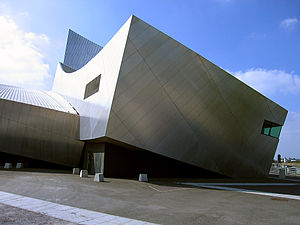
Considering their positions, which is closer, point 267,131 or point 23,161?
point 23,161

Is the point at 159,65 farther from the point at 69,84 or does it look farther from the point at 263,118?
the point at 69,84

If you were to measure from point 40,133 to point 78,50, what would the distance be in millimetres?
32749

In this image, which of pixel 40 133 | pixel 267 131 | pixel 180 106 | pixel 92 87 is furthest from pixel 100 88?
pixel 267 131

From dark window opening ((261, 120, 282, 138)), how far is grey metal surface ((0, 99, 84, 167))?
58.6ft

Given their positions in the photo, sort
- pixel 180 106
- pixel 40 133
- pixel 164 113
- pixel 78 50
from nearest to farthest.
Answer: pixel 164 113, pixel 180 106, pixel 40 133, pixel 78 50

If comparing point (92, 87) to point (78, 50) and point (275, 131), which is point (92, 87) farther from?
point (78, 50)

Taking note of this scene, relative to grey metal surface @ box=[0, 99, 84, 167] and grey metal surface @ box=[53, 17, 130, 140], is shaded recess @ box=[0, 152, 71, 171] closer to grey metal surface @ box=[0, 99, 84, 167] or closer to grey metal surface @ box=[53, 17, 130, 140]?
grey metal surface @ box=[0, 99, 84, 167]

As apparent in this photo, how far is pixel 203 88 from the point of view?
1606cm

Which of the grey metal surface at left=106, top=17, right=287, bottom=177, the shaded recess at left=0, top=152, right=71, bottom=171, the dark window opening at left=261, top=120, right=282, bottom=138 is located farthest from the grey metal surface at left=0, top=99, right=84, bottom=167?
the dark window opening at left=261, top=120, right=282, bottom=138

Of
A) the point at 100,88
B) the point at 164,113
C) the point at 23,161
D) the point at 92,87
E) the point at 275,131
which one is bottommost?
the point at 23,161

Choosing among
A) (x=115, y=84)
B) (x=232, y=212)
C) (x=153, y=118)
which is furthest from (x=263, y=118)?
(x=232, y=212)

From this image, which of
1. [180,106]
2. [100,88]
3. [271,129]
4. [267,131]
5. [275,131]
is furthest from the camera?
[275,131]

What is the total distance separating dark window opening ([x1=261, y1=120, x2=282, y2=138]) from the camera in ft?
69.4

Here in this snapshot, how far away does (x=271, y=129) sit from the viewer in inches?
867
